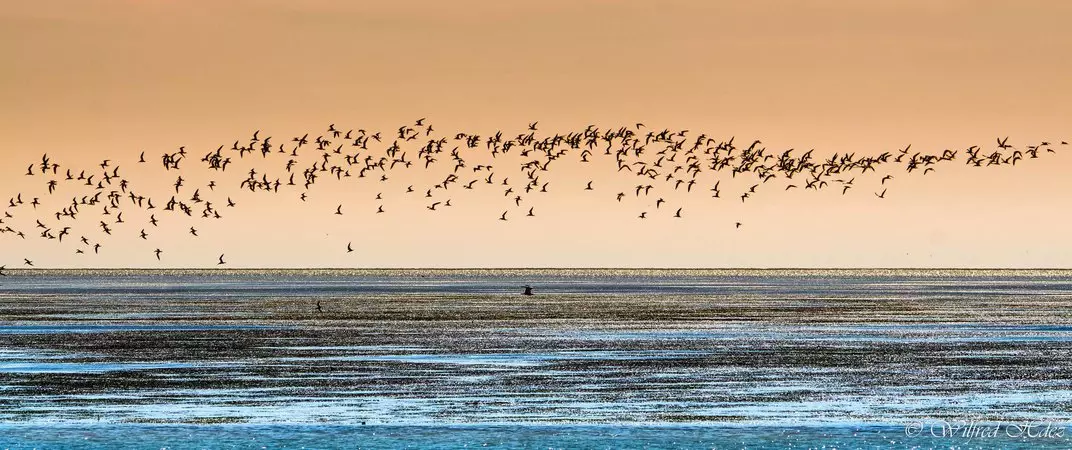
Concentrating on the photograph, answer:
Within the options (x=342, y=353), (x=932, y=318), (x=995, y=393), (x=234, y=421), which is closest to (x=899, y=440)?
(x=995, y=393)

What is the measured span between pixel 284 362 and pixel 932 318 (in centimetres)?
5080

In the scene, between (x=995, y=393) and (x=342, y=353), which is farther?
(x=342, y=353)

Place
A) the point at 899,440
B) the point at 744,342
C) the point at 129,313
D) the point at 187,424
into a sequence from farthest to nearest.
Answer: the point at 129,313 < the point at 744,342 < the point at 187,424 < the point at 899,440

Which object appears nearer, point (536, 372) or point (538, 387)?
point (538, 387)

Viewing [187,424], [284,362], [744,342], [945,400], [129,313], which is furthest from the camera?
[129,313]

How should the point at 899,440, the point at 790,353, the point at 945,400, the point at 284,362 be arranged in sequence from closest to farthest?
1. the point at 899,440
2. the point at 945,400
3. the point at 284,362
4. the point at 790,353

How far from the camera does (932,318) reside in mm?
95250

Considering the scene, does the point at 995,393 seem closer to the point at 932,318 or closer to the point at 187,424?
the point at 187,424

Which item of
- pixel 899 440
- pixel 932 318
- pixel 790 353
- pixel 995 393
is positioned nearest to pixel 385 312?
pixel 932 318

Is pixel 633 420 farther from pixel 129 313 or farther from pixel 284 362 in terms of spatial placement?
pixel 129 313

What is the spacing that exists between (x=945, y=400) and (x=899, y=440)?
7.79 metres

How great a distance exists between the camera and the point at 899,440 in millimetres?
32281

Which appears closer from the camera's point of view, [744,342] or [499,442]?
[499,442]

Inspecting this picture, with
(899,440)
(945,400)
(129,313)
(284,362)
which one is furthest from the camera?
(129,313)
